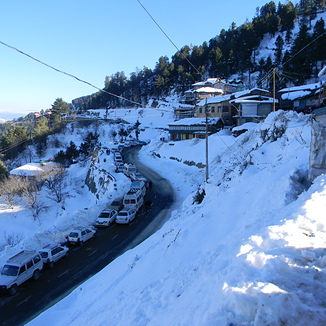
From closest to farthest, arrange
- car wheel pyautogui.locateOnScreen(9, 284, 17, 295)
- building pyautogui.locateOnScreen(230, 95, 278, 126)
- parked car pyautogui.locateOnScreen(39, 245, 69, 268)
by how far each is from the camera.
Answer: car wheel pyautogui.locateOnScreen(9, 284, 17, 295) → parked car pyautogui.locateOnScreen(39, 245, 69, 268) → building pyautogui.locateOnScreen(230, 95, 278, 126)

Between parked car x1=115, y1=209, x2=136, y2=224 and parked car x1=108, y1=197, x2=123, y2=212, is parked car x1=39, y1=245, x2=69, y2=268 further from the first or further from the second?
parked car x1=108, y1=197, x2=123, y2=212

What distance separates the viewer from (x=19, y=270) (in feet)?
37.0

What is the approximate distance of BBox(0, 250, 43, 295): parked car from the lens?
10.8 metres

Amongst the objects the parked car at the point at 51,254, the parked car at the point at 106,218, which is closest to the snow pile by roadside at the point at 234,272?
the parked car at the point at 51,254

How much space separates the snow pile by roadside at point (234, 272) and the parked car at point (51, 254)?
461 centimetres

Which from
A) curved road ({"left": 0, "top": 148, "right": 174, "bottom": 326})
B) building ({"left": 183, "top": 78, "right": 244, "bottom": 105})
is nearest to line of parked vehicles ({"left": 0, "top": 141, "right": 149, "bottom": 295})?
curved road ({"left": 0, "top": 148, "right": 174, "bottom": 326})

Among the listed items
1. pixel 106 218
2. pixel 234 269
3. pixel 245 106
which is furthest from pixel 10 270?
pixel 245 106

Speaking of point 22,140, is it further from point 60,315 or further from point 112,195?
point 60,315

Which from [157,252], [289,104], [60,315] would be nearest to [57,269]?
[60,315]

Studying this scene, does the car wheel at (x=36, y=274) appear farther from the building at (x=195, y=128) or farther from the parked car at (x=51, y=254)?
Result: the building at (x=195, y=128)

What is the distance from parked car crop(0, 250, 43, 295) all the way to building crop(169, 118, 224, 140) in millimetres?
32955

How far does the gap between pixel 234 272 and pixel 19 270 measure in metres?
11.2

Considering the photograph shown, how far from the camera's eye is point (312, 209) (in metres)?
5.82

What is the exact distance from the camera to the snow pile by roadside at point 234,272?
128 inches
